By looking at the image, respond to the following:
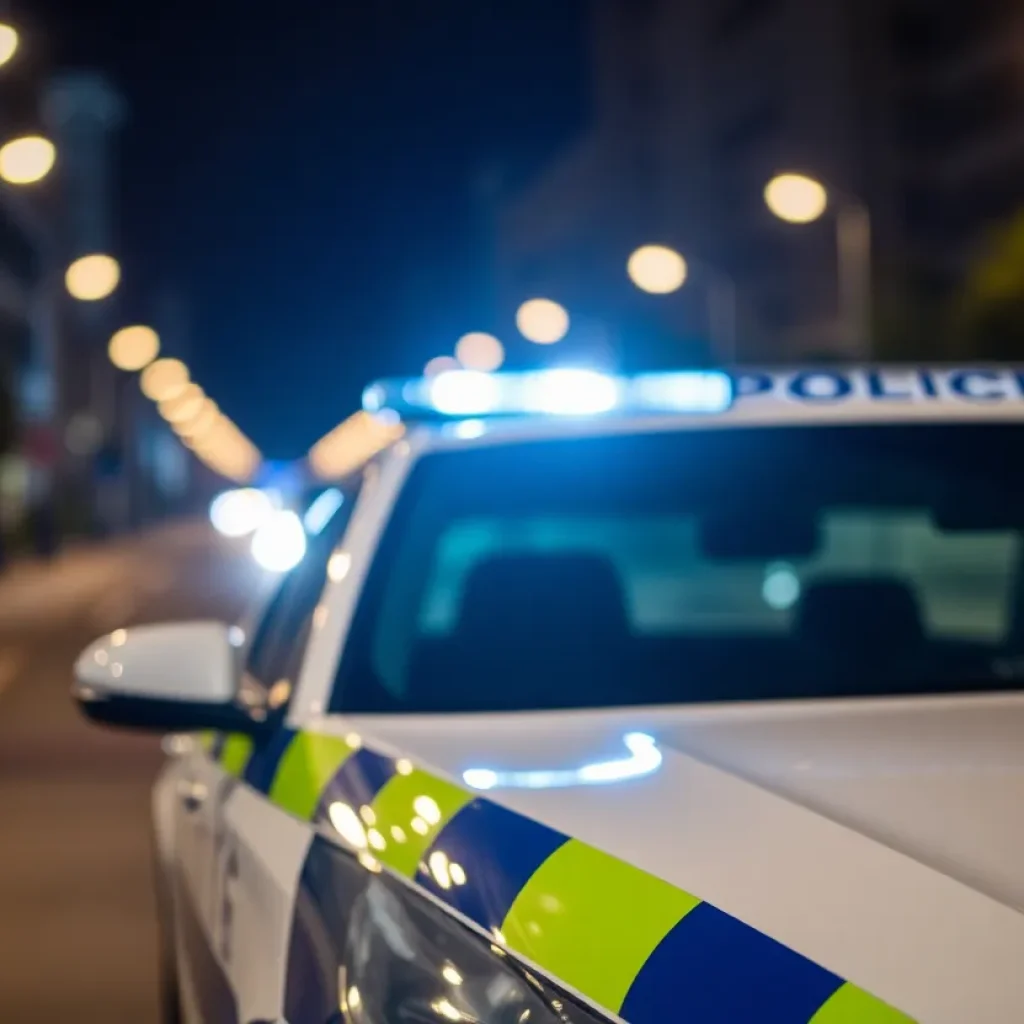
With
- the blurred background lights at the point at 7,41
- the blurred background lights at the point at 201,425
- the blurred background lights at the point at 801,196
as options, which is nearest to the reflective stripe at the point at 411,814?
the blurred background lights at the point at 7,41

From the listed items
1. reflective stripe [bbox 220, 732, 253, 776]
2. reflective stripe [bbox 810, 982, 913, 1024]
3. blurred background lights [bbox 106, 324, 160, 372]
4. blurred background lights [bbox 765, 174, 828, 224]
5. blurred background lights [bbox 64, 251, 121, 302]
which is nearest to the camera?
reflective stripe [bbox 810, 982, 913, 1024]

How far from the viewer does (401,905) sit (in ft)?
7.64

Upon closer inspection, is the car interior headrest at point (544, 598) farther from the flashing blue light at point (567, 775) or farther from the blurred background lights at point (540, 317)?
the blurred background lights at point (540, 317)

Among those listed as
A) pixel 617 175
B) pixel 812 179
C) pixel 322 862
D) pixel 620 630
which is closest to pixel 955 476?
pixel 620 630

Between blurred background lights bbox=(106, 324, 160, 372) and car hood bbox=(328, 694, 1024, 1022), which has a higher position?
car hood bbox=(328, 694, 1024, 1022)

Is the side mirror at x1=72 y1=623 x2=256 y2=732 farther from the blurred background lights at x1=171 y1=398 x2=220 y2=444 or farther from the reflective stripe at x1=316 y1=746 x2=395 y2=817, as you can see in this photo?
the blurred background lights at x1=171 y1=398 x2=220 y2=444

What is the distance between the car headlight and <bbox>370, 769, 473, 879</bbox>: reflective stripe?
0.14 feet

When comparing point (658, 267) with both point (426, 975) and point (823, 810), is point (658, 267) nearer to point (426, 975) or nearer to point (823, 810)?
point (823, 810)

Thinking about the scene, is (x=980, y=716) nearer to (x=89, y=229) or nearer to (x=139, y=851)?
(x=139, y=851)

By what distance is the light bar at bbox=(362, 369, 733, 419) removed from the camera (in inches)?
142

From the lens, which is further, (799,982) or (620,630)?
(620,630)

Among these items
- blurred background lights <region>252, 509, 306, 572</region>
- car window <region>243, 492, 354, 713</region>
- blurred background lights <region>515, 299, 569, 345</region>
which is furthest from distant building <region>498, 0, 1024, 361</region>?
car window <region>243, 492, 354, 713</region>

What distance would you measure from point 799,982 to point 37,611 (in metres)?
28.8

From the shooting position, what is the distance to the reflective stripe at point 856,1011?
187cm
